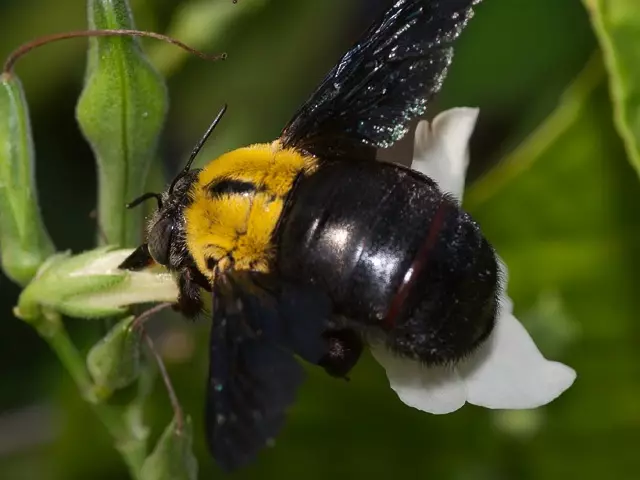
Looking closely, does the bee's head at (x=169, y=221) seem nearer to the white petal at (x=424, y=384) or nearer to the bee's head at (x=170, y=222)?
the bee's head at (x=170, y=222)

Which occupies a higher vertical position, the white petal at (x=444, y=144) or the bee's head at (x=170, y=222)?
the white petal at (x=444, y=144)

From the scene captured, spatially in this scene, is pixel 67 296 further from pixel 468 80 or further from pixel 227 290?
pixel 468 80

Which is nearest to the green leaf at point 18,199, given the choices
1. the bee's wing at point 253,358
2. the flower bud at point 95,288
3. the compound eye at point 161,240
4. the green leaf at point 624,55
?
the flower bud at point 95,288

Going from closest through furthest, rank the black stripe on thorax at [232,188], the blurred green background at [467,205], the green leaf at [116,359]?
the black stripe on thorax at [232,188] → the green leaf at [116,359] → the blurred green background at [467,205]

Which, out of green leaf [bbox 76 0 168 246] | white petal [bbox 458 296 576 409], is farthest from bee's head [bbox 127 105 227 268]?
white petal [bbox 458 296 576 409]

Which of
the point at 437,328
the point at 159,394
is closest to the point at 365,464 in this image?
the point at 159,394

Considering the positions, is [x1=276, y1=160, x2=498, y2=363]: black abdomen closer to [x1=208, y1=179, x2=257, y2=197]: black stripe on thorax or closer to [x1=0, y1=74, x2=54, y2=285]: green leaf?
[x1=208, y1=179, x2=257, y2=197]: black stripe on thorax

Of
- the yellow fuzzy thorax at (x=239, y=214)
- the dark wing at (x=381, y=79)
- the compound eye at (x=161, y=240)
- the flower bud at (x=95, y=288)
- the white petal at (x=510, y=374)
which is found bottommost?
the flower bud at (x=95, y=288)

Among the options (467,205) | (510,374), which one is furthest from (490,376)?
(467,205)
